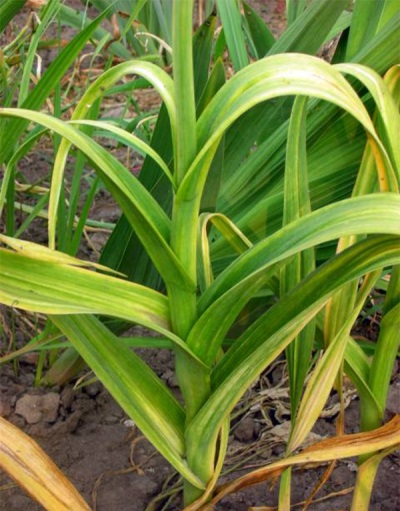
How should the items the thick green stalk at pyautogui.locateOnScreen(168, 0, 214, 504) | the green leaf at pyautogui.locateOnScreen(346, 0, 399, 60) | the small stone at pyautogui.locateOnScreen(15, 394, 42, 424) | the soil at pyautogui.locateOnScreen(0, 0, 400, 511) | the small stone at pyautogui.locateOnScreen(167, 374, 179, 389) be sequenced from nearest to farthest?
the thick green stalk at pyautogui.locateOnScreen(168, 0, 214, 504)
the green leaf at pyautogui.locateOnScreen(346, 0, 399, 60)
the soil at pyautogui.locateOnScreen(0, 0, 400, 511)
the small stone at pyautogui.locateOnScreen(15, 394, 42, 424)
the small stone at pyautogui.locateOnScreen(167, 374, 179, 389)

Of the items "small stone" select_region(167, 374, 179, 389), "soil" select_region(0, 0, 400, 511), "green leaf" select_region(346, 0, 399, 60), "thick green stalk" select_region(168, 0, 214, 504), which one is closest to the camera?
"thick green stalk" select_region(168, 0, 214, 504)

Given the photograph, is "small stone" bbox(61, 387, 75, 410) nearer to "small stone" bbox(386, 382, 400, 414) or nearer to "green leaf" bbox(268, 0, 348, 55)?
"small stone" bbox(386, 382, 400, 414)

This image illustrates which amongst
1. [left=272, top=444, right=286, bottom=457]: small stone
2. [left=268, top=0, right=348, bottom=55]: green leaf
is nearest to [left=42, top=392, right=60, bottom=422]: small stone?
[left=272, top=444, right=286, bottom=457]: small stone

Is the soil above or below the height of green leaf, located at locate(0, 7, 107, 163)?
below

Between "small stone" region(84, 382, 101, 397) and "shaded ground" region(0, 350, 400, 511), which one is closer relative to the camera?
"shaded ground" region(0, 350, 400, 511)

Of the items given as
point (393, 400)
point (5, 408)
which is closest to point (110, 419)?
point (5, 408)

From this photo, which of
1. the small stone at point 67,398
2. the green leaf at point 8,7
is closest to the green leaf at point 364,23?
the green leaf at point 8,7

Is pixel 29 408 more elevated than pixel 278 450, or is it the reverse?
pixel 29 408

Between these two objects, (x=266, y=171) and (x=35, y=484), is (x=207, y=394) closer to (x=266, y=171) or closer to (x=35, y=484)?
(x=35, y=484)

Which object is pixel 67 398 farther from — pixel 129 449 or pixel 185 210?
pixel 185 210
